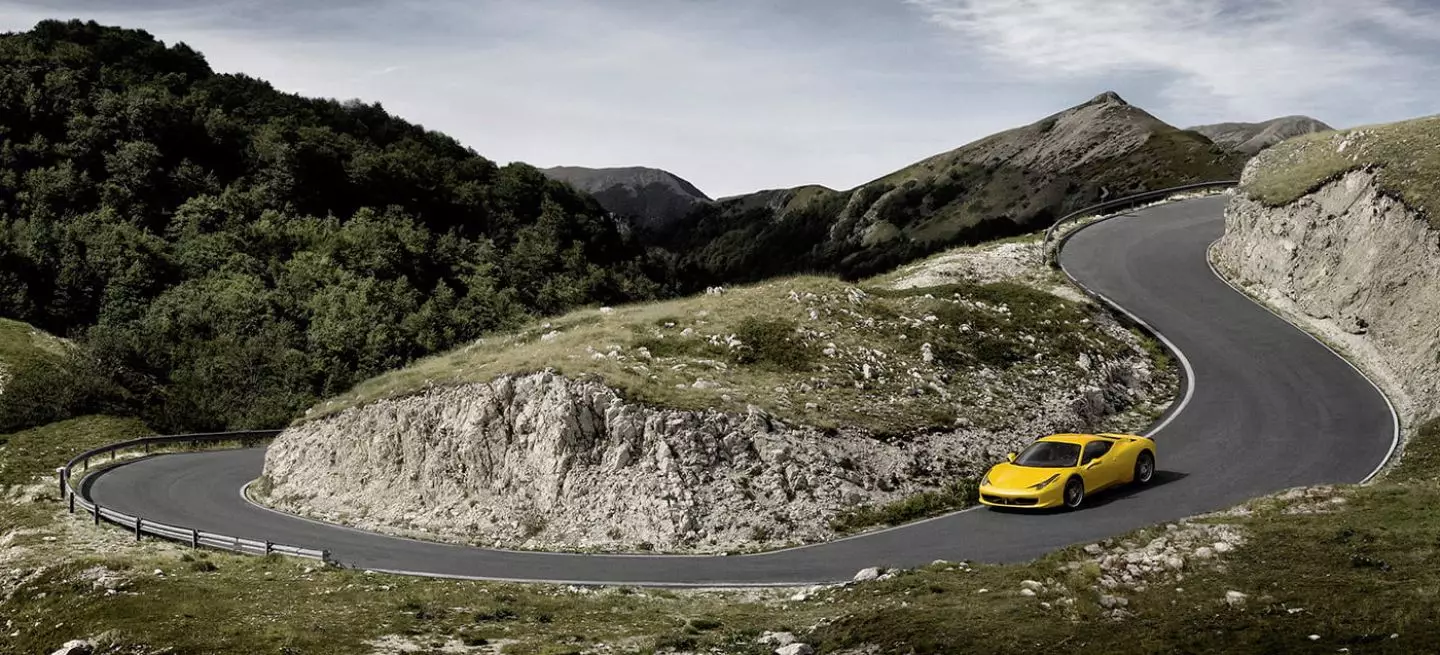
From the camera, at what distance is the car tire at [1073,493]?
25172 mm

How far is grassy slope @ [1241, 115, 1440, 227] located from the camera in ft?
126

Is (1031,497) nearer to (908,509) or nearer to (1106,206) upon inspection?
(908,509)

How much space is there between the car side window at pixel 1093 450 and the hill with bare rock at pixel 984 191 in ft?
193

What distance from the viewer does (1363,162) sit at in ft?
137

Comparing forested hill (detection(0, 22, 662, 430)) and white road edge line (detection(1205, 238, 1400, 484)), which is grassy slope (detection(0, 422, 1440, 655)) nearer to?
white road edge line (detection(1205, 238, 1400, 484))

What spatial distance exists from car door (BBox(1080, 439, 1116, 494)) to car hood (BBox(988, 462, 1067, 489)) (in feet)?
2.17

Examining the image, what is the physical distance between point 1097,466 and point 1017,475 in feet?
6.38

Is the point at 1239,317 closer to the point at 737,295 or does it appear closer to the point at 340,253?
the point at 737,295

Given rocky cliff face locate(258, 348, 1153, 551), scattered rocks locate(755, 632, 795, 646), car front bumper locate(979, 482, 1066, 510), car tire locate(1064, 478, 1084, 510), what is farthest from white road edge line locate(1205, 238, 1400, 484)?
scattered rocks locate(755, 632, 795, 646)

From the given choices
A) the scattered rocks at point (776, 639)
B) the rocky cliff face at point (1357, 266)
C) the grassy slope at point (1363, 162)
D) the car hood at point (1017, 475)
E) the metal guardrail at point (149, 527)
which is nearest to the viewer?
the scattered rocks at point (776, 639)

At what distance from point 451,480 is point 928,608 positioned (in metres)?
18.0

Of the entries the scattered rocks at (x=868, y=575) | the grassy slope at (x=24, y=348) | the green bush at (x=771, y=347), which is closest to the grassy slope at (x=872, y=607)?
the scattered rocks at (x=868, y=575)

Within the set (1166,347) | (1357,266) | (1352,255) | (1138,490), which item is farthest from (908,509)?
(1352,255)

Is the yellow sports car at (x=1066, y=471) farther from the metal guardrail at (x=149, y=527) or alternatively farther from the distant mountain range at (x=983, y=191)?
the distant mountain range at (x=983, y=191)
